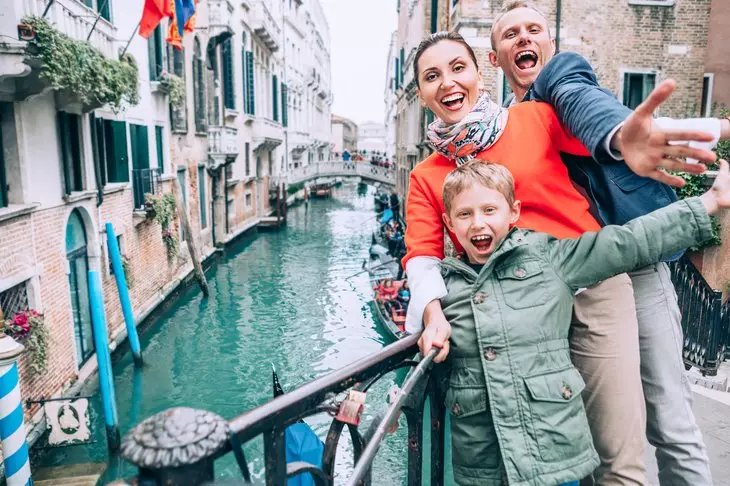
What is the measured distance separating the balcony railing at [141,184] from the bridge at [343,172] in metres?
14.4

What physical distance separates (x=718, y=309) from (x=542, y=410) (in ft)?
12.4

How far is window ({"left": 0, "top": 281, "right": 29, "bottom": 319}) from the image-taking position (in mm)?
5082

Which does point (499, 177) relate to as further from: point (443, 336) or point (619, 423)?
point (619, 423)

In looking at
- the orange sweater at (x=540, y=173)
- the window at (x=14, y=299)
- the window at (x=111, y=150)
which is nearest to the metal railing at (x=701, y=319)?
the orange sweater at (x=540, y=173)

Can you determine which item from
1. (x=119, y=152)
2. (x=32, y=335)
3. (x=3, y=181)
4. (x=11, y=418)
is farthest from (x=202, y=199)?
(x=11, y=418)

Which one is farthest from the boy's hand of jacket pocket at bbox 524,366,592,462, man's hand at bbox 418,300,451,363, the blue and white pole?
the blue and white pole

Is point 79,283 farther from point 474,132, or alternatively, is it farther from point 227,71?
point 227,71

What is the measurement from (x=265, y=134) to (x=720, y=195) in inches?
778

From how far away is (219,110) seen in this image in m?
15.3

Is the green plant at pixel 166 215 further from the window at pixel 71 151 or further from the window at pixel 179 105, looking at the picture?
the window at pixel 71 151

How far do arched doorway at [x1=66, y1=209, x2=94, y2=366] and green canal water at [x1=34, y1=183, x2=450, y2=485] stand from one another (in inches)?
22.5

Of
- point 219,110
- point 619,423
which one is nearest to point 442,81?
point 619,423

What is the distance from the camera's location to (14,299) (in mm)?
5262

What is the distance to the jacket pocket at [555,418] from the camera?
124cm
